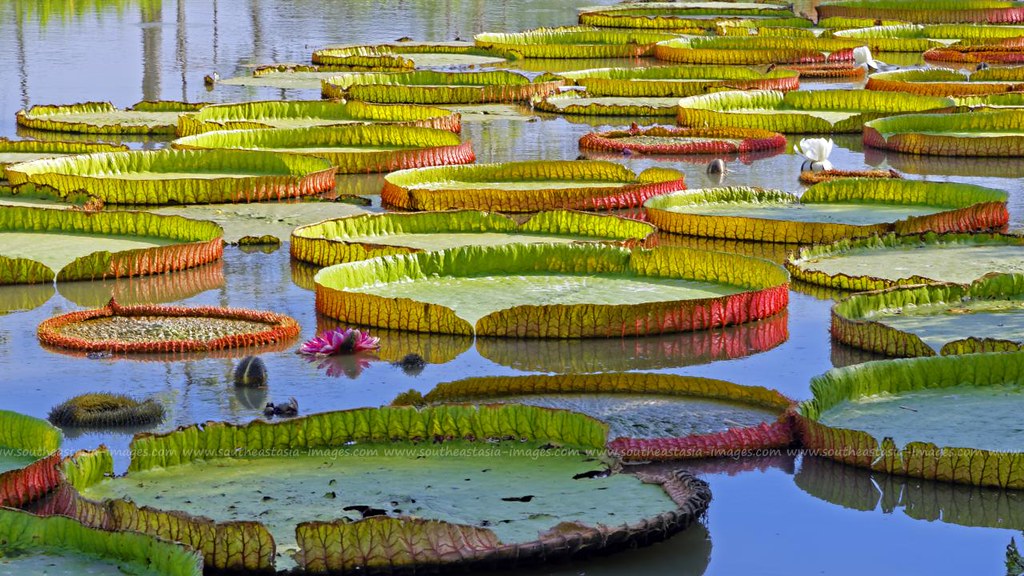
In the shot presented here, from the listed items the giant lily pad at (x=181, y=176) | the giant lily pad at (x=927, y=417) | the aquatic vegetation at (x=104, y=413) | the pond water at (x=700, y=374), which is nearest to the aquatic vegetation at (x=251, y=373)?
the pond water at (x=700, y=374)

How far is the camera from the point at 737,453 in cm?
658

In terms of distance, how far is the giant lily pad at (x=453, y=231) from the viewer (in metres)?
10.6

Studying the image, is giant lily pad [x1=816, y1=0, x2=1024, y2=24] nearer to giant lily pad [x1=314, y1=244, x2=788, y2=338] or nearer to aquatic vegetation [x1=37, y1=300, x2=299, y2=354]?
giant lily pad [x1=314, y1=244, x2=788, y2=338]

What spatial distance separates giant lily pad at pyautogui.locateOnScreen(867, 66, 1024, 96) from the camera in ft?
63.7

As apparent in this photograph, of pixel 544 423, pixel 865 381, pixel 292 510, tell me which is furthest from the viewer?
pixel 865 381

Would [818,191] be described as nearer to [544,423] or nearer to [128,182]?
[128,182]

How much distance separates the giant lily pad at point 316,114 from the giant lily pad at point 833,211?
4854mm

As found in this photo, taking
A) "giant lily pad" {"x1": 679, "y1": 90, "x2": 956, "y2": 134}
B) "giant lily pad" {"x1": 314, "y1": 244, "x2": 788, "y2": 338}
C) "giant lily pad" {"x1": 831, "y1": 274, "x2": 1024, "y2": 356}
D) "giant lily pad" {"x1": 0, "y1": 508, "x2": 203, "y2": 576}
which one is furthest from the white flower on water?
"giant lily pad" {"x1": 0, "y1": 508, "x2": 203, "y2": 576}

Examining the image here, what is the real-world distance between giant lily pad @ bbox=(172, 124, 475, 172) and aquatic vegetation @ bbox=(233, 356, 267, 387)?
6874mm

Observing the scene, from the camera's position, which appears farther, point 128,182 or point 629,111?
point 629,111

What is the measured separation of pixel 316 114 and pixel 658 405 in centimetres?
1100

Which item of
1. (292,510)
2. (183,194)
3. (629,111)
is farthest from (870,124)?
(292,510)

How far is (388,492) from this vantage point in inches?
226

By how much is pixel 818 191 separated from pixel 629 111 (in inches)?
264
